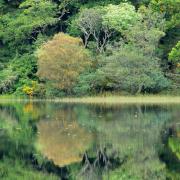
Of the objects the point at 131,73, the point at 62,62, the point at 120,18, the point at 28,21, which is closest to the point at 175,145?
the point at 131,73

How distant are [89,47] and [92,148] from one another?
30.0 m

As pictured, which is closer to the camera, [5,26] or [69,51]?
[69,51]

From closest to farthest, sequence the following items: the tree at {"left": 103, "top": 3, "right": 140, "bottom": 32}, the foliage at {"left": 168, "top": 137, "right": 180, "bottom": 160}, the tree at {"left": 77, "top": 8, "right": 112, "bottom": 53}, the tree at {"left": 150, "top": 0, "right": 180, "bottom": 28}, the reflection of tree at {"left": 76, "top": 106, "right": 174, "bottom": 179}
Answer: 1. the reflection of tree at {"left": 76, "top": 106, "right": 174, "bottom": 179}
2. the foliage at {"left": 168, "top": 137, "right": 180, "bottom": 160}
3. the tree at {"left": 150, "top": 0, "right": 180, "bottom": 28}
4. the tree at {"left": 103, "top": 3, "right": 140, "bottom": 32}
5. the tree at {"left": 77, "top": 8, "right": 112, "bottom": 53}

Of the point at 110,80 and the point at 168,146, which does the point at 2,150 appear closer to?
the point at 168,146

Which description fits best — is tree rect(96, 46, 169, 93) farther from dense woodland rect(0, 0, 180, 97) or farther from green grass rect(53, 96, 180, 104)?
green grass rect(53, 96, 180, 104)

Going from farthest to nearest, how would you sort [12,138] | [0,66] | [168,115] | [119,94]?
[0,66]
[119,94]
[168,115]
[12,138]

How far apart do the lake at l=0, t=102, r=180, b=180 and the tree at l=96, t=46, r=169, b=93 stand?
14.7 m

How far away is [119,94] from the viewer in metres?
38.9

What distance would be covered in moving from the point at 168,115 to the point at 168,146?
908cm

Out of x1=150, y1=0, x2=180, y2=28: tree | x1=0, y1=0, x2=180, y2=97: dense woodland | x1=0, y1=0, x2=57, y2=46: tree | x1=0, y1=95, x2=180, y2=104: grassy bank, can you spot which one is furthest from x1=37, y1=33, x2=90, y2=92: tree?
x1=150, y1=0, x2=180, y2=28: tree

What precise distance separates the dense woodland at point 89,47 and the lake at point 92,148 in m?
15.7

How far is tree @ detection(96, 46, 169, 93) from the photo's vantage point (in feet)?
125

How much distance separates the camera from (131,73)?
126ft

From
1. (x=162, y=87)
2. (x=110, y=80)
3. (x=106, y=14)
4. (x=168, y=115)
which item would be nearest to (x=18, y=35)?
(x=106, y=14)
